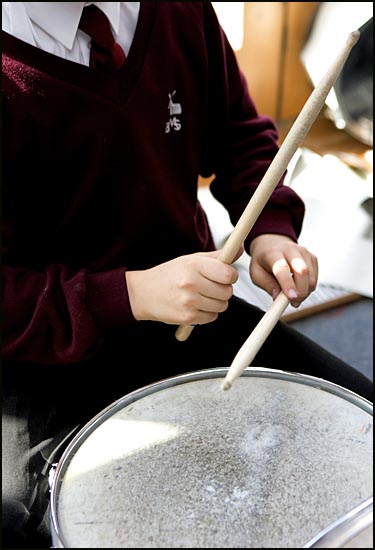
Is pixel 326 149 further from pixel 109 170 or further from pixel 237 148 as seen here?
pixel 109 170

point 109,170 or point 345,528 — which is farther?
point 109,170

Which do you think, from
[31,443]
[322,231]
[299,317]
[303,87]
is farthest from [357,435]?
[303,87]

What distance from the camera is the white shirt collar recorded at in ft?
2.15

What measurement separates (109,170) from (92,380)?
0.22m

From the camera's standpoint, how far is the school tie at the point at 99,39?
69 cm

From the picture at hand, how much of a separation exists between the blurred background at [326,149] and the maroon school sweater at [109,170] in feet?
1.65

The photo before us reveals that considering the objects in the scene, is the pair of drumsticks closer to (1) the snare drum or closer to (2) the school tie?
(1) the snare drum

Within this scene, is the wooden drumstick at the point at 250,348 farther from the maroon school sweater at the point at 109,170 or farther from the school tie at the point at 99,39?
the school tie at the point at 99,39

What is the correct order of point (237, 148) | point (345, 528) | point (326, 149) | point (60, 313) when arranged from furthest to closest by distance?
point (326, 149)
point (237, 148)
point (60, 313)
point (345, 528)

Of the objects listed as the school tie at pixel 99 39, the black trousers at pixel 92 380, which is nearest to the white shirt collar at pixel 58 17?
the school tie at pixel 99 39

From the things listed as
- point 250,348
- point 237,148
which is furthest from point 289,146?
point 237,148

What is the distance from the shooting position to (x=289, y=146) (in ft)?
1.66

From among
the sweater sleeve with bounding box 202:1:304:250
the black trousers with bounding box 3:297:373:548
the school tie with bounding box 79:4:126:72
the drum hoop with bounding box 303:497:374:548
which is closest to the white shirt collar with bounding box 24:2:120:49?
the school tie with bounding box 79:4:126:72

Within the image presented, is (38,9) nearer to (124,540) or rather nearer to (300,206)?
(300,206)
